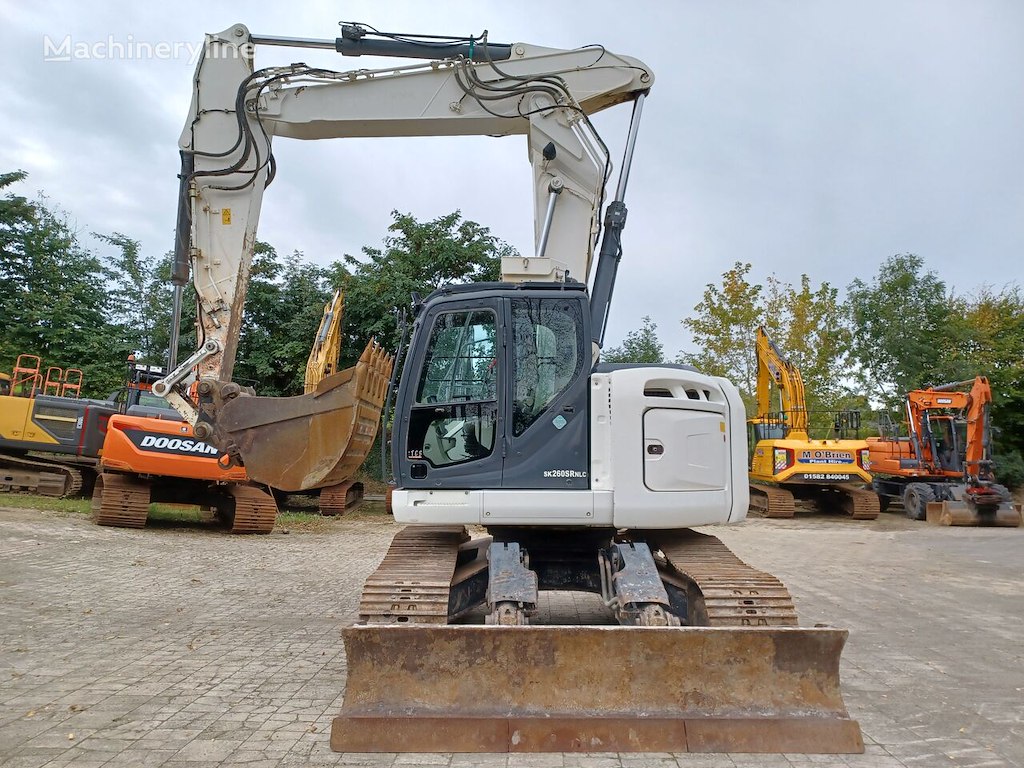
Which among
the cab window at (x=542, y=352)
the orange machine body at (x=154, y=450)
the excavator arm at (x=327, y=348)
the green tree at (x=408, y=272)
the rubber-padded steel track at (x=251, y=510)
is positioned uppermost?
the green tree at (x=408, y=272)

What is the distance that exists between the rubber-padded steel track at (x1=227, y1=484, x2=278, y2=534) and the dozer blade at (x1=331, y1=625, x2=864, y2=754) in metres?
8.37

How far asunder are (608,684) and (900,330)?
28.7 m

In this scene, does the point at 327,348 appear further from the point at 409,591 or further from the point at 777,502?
the point at 409,591

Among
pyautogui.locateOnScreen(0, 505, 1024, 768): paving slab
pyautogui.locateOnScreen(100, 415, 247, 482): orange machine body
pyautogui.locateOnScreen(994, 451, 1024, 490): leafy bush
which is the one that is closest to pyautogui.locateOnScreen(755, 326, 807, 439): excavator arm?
pyautogui.locateOnScreen(0, 505, 1024, 768): paving slab

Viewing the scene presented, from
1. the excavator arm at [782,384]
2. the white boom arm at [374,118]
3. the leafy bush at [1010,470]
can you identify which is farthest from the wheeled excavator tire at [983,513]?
the white boom arm at [374,118]

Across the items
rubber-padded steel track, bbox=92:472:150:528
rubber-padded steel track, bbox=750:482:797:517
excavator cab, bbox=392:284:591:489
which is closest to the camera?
excavator cab, bbox=392:284:591:489

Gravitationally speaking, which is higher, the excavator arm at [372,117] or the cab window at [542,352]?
the excavator arm at [372,117]

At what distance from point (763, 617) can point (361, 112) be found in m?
4.91

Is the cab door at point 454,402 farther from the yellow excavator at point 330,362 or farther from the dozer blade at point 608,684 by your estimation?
the yellow excavator at point 330,362

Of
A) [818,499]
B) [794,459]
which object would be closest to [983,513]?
[818,499]

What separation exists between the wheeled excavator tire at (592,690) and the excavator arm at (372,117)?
2.75 m

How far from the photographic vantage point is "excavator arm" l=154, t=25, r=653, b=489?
6.16m

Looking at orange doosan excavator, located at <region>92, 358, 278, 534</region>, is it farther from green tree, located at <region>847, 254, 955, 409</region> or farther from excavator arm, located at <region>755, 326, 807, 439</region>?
green tree, located at <region>847, 254, 955, 409</region>

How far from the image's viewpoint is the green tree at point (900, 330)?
91.7 ft
